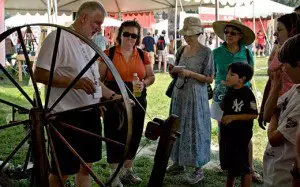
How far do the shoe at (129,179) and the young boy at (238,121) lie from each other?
1022mm

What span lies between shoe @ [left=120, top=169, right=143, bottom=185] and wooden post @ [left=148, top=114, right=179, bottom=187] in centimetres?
261

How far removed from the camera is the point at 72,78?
2.66 m

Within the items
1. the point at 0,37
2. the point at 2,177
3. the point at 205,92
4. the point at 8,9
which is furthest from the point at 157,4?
the point at 0,37

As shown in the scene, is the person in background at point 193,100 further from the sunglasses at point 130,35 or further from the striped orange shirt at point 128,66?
the sunglasses at point 130,35

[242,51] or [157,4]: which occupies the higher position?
[157,4]

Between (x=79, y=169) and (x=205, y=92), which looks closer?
(x=79, y=169)

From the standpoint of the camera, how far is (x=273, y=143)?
2.10 metres

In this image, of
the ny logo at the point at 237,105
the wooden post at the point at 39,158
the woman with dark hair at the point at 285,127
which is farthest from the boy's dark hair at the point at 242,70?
the wooden post at the point at 39,158

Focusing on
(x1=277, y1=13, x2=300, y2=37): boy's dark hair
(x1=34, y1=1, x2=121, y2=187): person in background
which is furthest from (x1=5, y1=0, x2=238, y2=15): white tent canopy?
(x1=34, y1=1, x2=121, y2=187): person in background

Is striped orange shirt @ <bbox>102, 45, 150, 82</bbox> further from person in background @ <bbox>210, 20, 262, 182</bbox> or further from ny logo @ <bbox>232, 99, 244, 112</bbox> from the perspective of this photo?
ny logo @ <bbox>232, 99, 244, 112</bbox>

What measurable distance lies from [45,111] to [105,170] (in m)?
2.84

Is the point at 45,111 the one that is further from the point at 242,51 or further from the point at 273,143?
the point at 242,51

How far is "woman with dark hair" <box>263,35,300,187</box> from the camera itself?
1921 mm

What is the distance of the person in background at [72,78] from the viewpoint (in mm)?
2566
